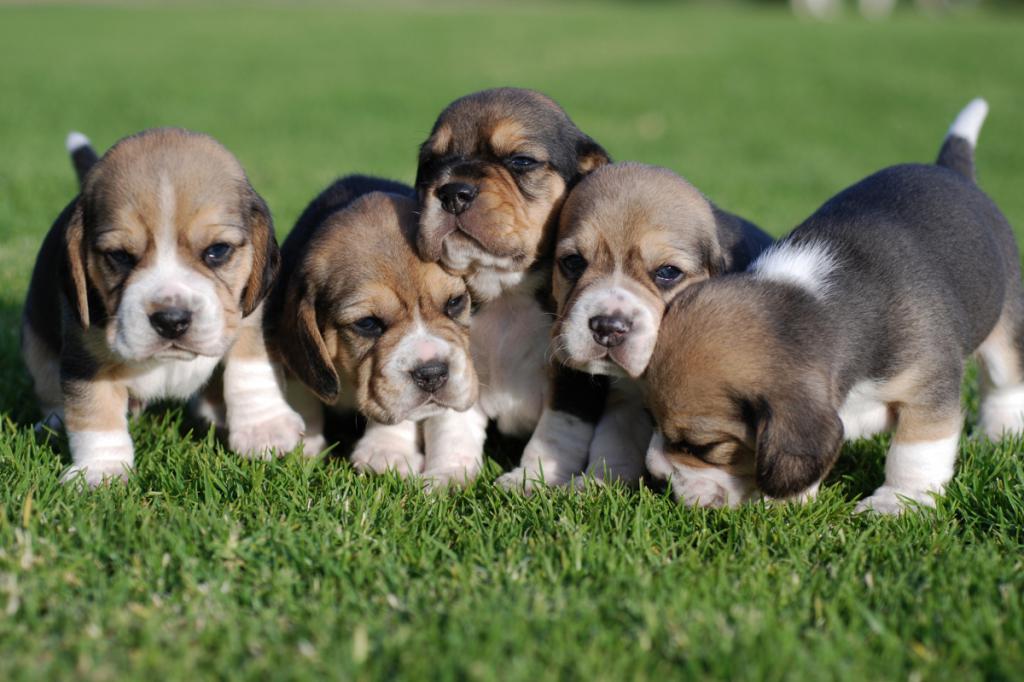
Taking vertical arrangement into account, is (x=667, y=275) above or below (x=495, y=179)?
below

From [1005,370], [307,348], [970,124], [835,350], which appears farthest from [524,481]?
[970,124]

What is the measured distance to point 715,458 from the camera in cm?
470

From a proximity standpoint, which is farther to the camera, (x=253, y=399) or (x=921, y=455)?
(x=253, y=399)

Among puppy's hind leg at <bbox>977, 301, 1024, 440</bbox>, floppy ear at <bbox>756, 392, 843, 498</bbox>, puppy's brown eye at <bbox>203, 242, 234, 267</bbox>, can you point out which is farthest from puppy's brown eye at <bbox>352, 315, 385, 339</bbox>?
puppy's hind leg at <bbox>977, 301, 1024, 440</bbox>

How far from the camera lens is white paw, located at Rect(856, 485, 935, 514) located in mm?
4844

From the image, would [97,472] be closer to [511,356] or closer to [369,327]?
[369,327]

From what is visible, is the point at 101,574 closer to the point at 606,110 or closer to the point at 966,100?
the point at 606,110

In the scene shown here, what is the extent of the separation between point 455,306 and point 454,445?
748mm

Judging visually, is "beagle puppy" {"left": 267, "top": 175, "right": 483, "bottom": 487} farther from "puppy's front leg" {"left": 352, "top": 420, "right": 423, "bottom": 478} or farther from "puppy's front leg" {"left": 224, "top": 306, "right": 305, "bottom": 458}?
"puppy's front leg" {"left": 224, "top": 306, "right": 305, "bottom": 458}

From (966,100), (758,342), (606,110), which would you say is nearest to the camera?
(758,342)

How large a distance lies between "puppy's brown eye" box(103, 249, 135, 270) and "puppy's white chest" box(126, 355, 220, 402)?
0.60 meters

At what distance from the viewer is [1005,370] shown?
6.08 m

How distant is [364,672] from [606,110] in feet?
63.0

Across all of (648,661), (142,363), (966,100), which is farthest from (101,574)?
(966,100)
